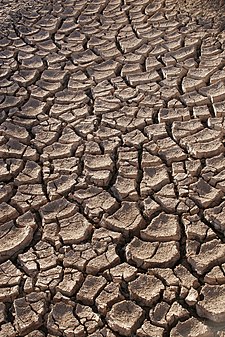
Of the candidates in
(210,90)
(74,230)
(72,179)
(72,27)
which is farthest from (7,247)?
(72,27)

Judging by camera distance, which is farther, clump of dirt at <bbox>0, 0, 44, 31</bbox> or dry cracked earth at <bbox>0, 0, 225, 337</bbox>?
clump of dirt at <bbox>0, 0, 44, 31</bbox>

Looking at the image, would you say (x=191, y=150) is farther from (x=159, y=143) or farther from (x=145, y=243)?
(x=145, y=243)

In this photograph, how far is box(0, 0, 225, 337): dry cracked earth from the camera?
221cm

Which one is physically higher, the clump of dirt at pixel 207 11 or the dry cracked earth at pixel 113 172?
the dry cracked earth at pixel 113 172

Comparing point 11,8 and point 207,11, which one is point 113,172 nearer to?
point 207,11

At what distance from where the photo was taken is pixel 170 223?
2451mm

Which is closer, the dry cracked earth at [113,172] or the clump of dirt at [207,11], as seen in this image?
the dry cracked earth at [113,172]

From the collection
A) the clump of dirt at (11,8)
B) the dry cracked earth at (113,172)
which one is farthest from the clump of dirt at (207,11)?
Result: the clump of dirt at (11,8)

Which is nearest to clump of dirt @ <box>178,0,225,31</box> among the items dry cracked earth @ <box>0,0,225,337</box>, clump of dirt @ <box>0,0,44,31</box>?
dry cracked earth @ <box>0,0,225,337</box>

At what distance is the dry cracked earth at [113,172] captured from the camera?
221 centimetres

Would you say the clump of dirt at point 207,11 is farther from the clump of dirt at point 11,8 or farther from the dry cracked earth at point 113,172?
the clump of dirt at point 11,8

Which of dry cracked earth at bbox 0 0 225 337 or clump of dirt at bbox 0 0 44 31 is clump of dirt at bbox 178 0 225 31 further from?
clump of dirt at bbox 0 0 44 31

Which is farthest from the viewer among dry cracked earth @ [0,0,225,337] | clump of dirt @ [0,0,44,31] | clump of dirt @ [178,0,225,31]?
clump of dirt @ [0,0,44,31]

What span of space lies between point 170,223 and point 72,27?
5.46 feet
